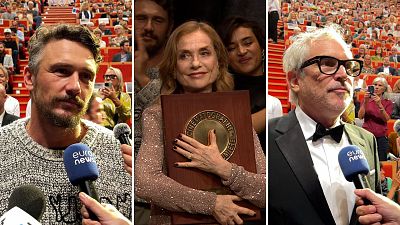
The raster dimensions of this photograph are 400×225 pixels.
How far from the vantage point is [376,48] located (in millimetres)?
4762

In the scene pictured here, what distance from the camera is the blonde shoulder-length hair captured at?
441 centimetres

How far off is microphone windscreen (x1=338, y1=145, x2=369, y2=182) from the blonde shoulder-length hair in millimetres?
957

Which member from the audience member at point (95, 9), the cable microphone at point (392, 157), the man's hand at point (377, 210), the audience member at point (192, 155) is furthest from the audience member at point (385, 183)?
the audience member at point (95, 9)

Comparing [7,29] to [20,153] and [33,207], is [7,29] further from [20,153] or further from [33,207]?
[33,207]

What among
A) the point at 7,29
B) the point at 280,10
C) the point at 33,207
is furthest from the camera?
the point at 280,10

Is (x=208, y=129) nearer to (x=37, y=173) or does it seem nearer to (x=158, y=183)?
(x=158, y=183)

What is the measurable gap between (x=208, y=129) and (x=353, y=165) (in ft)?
3.39

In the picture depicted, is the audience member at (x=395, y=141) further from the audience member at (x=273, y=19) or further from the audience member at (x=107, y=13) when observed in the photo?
the audience member at (x=107, y=13)

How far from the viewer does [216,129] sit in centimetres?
441

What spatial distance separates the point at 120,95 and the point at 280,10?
1329 millimetres

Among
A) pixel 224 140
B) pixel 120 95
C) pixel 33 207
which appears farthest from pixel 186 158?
pixel 33 207

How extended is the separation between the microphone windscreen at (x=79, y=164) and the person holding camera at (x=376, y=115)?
2.08m

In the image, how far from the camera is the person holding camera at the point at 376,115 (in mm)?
4676

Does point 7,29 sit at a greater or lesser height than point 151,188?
greater
